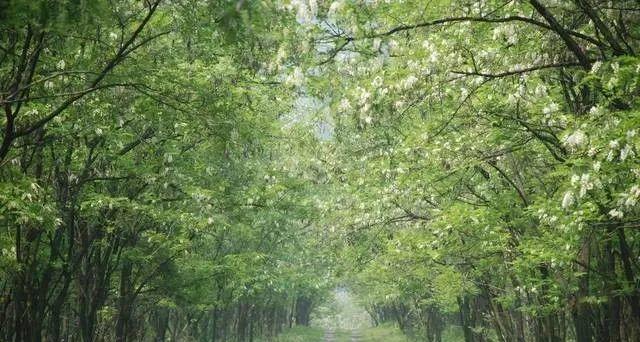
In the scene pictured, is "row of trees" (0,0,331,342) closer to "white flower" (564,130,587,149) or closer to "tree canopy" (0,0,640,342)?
"tree canopy" (0,0,640,342)

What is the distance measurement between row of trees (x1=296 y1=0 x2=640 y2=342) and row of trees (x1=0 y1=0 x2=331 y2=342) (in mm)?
1745

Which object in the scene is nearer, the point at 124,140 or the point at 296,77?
the point at 296,77

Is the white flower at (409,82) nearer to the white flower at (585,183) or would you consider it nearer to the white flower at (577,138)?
the white flower at (577,138)

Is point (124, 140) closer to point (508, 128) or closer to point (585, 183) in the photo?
point (508, 128)

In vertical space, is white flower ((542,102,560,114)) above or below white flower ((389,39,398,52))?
below

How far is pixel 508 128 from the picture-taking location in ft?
42.8

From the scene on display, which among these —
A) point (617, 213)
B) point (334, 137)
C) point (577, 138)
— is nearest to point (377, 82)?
point (577, 138)

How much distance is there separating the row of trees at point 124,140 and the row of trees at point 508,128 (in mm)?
1745

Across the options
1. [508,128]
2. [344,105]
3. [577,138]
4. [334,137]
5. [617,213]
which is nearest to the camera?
[577,138]

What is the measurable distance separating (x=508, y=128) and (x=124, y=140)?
8.74m

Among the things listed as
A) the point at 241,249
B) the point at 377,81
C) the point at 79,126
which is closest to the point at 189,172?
the point at 79,126

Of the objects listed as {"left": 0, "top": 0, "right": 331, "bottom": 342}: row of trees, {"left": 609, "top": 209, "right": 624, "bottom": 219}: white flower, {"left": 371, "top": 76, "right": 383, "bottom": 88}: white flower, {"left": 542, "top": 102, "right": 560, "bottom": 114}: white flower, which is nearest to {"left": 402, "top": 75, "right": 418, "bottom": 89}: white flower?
{"left": 371, "top": 76, "right": 383, "bottom": 88}: white flower

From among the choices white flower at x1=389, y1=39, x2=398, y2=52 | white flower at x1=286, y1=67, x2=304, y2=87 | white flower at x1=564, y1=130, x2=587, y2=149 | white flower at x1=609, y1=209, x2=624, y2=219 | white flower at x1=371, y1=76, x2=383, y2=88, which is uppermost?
white flower at x1=389, y1=39, x2=398, y2=52

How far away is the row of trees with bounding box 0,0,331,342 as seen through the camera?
28.2ft
